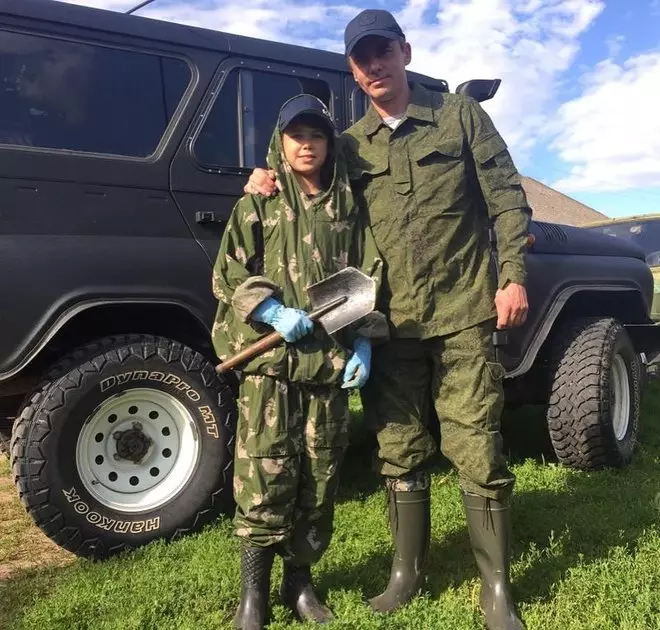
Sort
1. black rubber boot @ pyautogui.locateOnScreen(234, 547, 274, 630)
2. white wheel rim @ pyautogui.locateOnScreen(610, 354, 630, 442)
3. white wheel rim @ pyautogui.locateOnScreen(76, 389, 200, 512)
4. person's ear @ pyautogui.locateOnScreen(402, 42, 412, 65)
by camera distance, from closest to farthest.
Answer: black rubber boot @ pyautogui.locateOnScreen(234, 547, 274, 630), person's ear @ pyautogui.locateOnScreen(402, 42, 412, 65), white wheel rim @ pyautogui.locateOnScreen(76, 389, 200, 512), white wheel rim @ pyautogui.locateOnScreen(610, 354, 630, 442)

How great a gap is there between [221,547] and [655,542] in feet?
6.04

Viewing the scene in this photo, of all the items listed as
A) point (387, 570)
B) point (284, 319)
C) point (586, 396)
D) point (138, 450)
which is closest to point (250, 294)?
point (284, 319)

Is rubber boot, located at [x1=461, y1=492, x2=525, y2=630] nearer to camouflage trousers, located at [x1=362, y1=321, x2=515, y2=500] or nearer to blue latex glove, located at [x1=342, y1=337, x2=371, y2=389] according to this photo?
camouflage trousers, located at [x1=362, y1=321, x2=515, y2=500]

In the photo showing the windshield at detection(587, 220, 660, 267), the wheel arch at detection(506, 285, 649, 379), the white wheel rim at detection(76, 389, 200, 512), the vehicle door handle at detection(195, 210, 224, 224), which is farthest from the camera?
the windshield at detection(587, 220, 660, 267)

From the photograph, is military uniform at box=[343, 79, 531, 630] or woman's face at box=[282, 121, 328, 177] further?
military uniform at box=[343, 79, 531, 630]

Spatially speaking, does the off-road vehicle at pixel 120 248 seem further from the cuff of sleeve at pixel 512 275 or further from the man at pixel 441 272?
the cuff of sleeve at pixel 512 275

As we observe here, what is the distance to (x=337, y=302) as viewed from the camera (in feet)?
7.62

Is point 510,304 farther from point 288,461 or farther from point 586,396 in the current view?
point 586,396

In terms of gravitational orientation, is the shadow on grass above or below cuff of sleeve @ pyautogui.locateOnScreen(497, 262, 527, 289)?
below

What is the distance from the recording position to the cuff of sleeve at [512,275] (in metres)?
2.49

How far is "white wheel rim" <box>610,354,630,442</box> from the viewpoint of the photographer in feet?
13.9

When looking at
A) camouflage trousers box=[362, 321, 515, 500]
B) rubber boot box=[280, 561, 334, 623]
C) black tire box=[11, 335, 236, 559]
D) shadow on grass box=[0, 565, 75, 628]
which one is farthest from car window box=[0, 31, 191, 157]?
rubber boot box=[280, 561, 334, 623]

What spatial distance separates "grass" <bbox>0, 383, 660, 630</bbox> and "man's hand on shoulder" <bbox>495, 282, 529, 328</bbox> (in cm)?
103

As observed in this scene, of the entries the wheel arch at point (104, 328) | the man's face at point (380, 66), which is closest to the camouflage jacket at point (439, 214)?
the man's face at point (380, 66)
